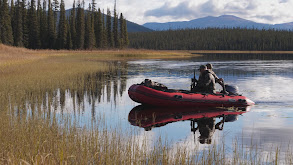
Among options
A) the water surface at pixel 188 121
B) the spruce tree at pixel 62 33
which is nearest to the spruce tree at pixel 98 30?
the spruce tree at pixel 62 33

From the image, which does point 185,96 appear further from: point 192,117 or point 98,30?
point 98,30

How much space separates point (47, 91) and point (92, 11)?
63998mm

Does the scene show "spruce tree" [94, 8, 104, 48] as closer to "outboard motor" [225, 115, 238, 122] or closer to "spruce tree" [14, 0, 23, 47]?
"spruce tree" [14, 0, 23, 47]

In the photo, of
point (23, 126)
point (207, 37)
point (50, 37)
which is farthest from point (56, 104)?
point (207, 37)

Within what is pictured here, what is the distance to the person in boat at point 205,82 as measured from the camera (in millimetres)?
13750

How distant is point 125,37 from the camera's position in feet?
267

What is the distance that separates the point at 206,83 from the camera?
14.0m

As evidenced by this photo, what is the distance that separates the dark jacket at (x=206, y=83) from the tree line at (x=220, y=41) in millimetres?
122438

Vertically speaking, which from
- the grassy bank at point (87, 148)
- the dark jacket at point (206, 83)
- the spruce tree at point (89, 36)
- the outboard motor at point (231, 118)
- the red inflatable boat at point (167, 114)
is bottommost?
the outboard motor at point (231, 118)

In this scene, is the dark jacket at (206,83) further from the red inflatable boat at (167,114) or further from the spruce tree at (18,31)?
the spruce tree at (18,31)

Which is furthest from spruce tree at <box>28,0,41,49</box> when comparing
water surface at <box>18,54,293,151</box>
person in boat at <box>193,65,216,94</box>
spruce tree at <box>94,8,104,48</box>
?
person in boat at <box>193,65,216,94</box>

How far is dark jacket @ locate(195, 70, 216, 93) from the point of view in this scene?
45.3 ft

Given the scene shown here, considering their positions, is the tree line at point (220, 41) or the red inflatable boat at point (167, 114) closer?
the red inflatable boat at point (167, 114)

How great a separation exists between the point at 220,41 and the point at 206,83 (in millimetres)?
139209
